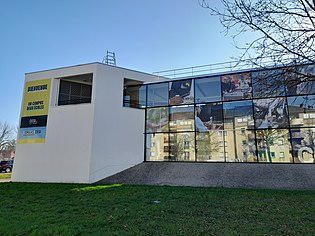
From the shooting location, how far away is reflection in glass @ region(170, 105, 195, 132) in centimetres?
1553

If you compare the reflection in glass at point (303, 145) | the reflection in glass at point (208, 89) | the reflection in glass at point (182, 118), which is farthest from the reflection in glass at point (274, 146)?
the reflection in glass at point (182, 118)

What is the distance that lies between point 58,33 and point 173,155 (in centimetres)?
994

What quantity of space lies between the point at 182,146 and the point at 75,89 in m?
8.98

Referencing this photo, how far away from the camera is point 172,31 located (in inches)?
311

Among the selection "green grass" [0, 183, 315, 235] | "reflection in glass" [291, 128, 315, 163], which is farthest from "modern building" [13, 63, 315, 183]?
"green grass" [0, 183, 315, 235]

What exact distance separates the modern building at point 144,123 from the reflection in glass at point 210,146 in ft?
0.20

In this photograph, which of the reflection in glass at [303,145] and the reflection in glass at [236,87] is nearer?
the reflection in glass at [303,145]

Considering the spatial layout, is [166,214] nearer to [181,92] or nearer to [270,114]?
[270,114]

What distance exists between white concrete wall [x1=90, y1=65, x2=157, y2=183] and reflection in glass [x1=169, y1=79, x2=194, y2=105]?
2.53 meters

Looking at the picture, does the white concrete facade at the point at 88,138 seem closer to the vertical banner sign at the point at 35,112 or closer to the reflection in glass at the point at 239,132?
the vertical banner sign at the point at 35,112

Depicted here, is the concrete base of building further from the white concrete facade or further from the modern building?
the white concrete facade

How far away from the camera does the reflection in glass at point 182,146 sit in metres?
15.1

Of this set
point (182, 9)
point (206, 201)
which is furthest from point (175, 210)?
point (182, 9)

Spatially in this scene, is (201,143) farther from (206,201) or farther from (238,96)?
(206,201)
